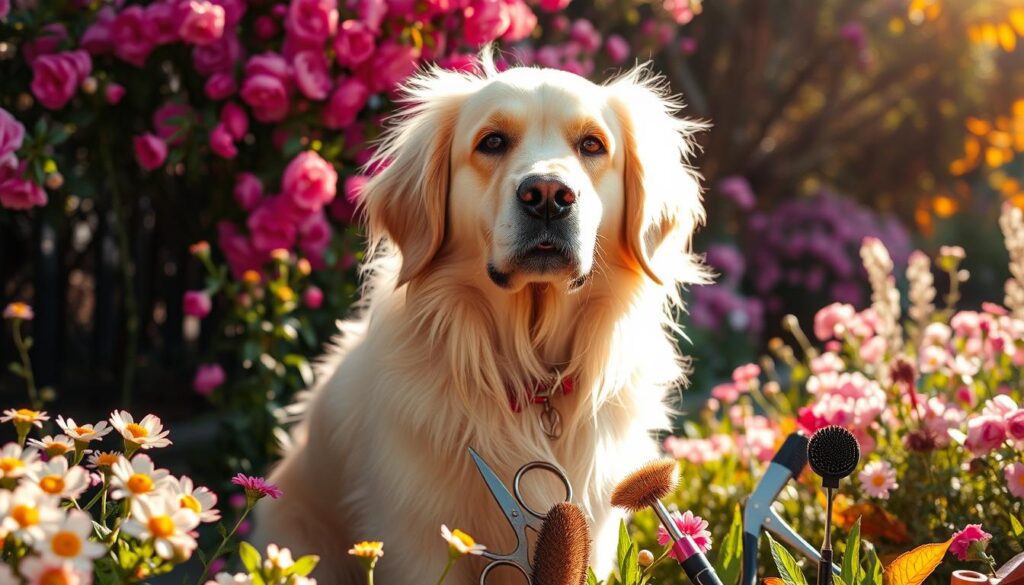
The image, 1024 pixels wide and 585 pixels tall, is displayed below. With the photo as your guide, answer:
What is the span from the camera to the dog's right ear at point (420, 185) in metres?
2.50

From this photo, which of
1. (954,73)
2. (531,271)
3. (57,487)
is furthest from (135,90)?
(954,73)

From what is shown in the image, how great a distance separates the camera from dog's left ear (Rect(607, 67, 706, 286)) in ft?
8.31

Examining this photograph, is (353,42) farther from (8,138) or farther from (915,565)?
(915,565)

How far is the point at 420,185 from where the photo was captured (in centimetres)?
252

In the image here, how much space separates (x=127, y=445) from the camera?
1.62 meters

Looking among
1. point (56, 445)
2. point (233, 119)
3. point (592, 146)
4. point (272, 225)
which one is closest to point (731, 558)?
point (592, 146)

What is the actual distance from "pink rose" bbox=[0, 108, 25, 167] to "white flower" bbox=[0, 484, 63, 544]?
190cm

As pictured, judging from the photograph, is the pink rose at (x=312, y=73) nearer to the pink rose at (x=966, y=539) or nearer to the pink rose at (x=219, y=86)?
the pink rose at (x=219, y=86)

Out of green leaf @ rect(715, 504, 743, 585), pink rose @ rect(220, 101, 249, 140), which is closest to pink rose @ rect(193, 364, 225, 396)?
pink rose @ rect(220, 101, 249, 140)

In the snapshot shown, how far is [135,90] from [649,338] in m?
2.05

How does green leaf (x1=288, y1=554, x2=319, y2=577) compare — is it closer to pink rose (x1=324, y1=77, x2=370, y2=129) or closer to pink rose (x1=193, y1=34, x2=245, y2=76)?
pink rose (x1=324, y1=77, x2=370, y2=129)

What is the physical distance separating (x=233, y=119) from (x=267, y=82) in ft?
0.71

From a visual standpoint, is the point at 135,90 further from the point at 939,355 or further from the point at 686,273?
the point at 939,355

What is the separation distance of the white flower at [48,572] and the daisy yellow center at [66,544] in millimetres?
19
